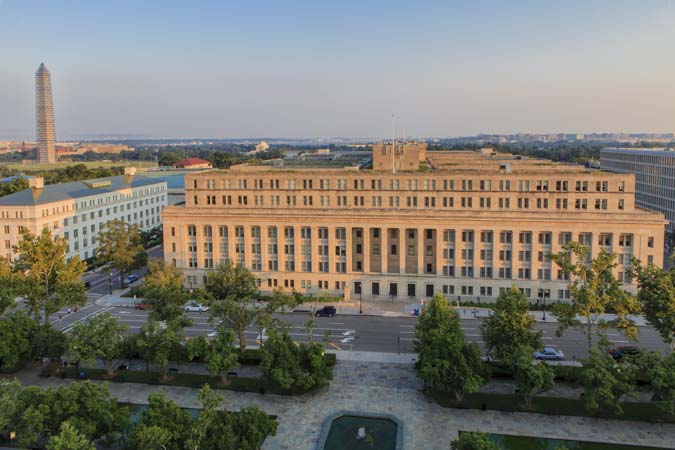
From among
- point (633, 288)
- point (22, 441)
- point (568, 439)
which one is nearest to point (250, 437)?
point (22, 441)

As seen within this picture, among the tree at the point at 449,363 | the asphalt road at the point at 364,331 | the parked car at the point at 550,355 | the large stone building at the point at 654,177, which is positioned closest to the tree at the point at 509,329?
the tree at the point at 449,363

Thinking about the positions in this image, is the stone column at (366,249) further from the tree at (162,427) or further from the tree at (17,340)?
the tree at (162,427)

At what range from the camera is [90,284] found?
106 metres

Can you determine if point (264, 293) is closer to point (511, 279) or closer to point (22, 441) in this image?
point (511, 279)

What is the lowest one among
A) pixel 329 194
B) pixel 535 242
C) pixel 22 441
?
pixel 22 441

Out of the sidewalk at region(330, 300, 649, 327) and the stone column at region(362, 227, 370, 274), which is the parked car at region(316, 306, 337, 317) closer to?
the sidewalk at region(330, 300, 649, 327)

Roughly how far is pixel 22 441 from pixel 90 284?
67.1 m

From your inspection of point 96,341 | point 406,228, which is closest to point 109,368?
point 96,341

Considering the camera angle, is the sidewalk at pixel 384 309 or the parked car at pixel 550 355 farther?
the sidewalk at pixel 384 309

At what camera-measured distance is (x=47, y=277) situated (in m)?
77.9

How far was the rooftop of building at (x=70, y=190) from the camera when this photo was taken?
108 m

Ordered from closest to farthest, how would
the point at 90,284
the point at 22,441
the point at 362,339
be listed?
the point at 22,441 → the point at 362,339 → the point at 90,284

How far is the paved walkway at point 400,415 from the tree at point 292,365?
2.28 metres

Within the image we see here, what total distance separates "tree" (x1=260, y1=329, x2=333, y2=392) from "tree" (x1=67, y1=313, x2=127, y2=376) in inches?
649
